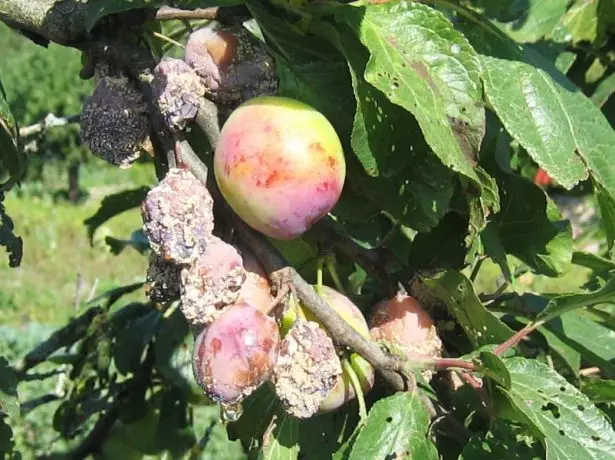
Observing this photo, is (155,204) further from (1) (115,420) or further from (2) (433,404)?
(1) (115,420)

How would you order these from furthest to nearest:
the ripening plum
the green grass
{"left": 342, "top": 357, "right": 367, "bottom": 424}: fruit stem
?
the green grass
{"left": 342, "top": 357, "right": 367, "bottom": 424}: fruit stem
the ripening plum

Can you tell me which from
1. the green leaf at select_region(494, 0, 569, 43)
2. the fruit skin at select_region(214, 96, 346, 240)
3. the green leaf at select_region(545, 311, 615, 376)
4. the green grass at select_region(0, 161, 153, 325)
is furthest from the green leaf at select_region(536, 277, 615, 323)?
Answer: the green grass at select_region(0, 161, 153, 325)

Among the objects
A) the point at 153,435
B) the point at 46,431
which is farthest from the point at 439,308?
the point at 46,431

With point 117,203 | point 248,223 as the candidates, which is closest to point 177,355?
point 117,203

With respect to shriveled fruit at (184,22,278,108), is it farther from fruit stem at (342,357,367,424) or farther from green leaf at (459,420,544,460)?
green leaf at (459,420,544,460)

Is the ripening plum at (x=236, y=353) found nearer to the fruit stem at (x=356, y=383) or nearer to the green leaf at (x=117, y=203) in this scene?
the fruit stem at (x=356, y=383)

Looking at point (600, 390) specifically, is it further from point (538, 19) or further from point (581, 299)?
point (538, 19)
